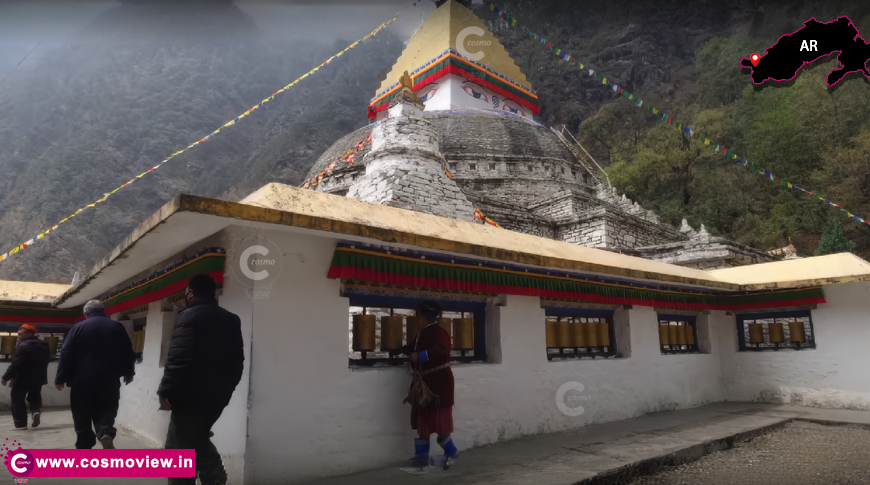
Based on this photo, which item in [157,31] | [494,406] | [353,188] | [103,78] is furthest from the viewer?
[157,31]

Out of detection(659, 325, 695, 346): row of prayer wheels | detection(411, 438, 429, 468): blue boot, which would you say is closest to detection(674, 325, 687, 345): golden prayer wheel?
detection(659, 325, 695, 346): row of prayer wheels

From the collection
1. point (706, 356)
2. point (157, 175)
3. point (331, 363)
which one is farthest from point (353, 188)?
point (157, 175)

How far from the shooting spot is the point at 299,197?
432cm

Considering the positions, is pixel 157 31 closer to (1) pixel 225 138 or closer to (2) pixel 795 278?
(1) pixel 225 138

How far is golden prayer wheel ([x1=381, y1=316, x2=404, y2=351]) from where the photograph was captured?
4.57 metres

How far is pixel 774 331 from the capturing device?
8273 millimetres

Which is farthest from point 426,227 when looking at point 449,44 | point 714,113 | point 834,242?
point 714,113

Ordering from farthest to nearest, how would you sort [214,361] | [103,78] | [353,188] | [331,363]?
[103,78]
[353,188]
[331,363]
[214,361]

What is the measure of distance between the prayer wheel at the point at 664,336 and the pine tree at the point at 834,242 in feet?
37.5

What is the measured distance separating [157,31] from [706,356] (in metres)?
64.6

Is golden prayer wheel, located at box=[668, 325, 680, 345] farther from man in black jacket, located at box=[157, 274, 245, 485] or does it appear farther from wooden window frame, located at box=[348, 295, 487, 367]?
man in black jacket, located at box=[157, 274, 245, 485]

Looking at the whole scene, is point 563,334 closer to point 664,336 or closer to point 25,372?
point 664,336

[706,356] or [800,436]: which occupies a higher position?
[706,356]

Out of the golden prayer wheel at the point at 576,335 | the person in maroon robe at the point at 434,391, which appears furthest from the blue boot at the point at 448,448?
the golden prayer wheel at the point at 576,335
